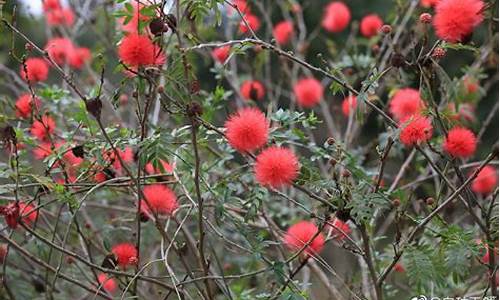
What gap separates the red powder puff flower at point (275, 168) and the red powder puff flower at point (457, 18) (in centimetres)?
40

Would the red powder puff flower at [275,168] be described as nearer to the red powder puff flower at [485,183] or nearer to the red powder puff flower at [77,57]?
the red powder puff flower at [485,183]

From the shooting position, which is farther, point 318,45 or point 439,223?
point 318,45

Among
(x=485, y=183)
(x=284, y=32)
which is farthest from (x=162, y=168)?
(x=284, y=32)

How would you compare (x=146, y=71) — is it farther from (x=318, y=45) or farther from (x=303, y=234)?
(x=318, y=45)

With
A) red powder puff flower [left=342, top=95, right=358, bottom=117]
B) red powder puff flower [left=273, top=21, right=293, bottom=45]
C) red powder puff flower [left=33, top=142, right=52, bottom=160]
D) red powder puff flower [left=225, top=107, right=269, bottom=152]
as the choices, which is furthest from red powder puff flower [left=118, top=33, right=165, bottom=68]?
red powder puff flower [left=273, top=21, right=293, bottom=45]

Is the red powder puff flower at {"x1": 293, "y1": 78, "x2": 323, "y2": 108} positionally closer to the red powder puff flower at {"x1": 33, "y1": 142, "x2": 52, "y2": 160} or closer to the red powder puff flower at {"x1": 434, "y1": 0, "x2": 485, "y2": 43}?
the red powder puff flower at {"x1": 33, "y1": 142, "x2": 52, "y2": 160}

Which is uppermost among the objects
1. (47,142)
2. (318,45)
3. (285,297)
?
(318,45)

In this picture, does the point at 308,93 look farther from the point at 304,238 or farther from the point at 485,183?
the point at 304,238

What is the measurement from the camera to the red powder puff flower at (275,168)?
153 cm

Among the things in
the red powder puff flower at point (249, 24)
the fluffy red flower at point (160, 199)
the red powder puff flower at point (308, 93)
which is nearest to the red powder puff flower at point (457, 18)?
the red powder puff flower at point (249, 24)

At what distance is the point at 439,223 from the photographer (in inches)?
70.2

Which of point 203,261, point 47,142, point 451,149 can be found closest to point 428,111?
point 451,149

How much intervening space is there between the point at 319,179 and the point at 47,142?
85cm

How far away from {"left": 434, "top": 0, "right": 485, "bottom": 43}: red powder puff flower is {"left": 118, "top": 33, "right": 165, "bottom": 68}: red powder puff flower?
0.58 metres
